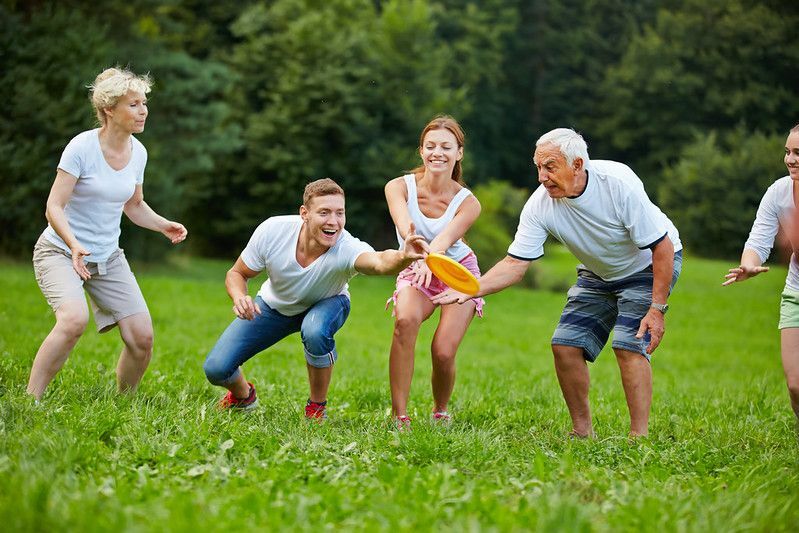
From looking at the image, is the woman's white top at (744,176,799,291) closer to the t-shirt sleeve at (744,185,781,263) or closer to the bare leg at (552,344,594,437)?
the t-shirt sleeve at (744,185,781,263)

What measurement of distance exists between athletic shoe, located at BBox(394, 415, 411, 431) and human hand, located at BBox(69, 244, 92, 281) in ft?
7.34

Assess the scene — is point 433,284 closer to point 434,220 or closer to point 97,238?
point 434,220

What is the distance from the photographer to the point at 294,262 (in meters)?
6.32

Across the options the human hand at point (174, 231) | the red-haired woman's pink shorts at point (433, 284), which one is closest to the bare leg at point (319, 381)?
the red-haired woman's pink shorts at point (433, 284)

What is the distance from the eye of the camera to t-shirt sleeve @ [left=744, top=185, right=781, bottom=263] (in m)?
6.17

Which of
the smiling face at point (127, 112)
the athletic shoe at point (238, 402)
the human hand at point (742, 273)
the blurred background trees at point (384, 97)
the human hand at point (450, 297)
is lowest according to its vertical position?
the athletic shoe at point (238, 402)

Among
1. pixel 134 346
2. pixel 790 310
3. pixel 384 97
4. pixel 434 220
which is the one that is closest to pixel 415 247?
pixel 434 220

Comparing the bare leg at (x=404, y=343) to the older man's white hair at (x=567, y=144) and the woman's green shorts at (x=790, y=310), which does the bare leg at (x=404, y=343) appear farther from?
the woman's green shorts at (x=790, y=310)

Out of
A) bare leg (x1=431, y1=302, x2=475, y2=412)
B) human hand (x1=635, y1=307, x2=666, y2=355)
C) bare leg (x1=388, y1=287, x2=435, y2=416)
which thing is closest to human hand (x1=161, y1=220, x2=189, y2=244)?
bare leg (x1=388, y1=287, x2=435, y2=416)

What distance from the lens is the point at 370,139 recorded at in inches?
1352

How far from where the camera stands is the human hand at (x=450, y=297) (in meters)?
6.11

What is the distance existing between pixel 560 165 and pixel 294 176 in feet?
93.6

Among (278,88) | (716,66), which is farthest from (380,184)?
(716,66)

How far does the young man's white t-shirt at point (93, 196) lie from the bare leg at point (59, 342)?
1.38ft
